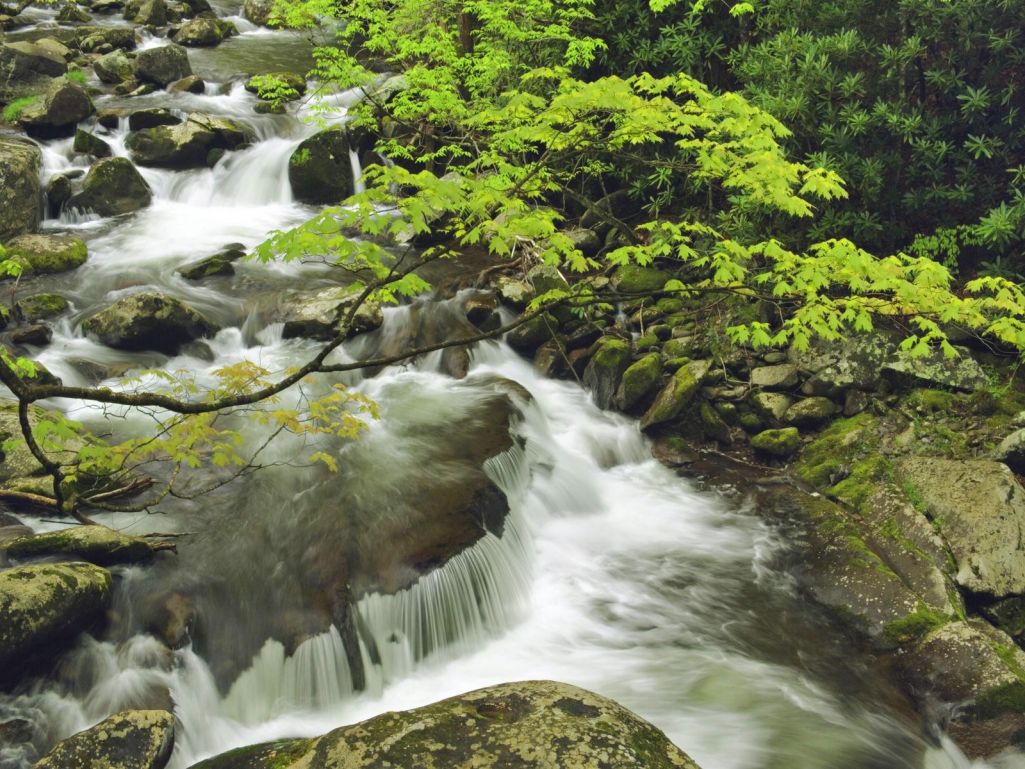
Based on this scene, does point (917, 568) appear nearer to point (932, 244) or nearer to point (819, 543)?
point (819, 543)

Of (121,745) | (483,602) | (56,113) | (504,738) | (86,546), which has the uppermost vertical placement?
(504,738)

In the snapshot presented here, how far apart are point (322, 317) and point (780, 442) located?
20.8ft

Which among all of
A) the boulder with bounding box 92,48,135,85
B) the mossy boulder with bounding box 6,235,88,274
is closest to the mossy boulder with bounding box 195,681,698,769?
the mossy boulder with bounding box 6,235,88,274

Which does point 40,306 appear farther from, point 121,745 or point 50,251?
point 121,745

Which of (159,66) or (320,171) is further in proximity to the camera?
(159,66)

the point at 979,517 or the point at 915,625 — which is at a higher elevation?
the point at 979,517

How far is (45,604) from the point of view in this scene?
4207 mm

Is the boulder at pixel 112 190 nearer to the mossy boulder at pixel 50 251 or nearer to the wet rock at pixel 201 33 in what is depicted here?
the mossy boulder at pixel 50 251

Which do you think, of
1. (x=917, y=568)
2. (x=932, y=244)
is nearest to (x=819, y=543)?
(x=917, y=568)

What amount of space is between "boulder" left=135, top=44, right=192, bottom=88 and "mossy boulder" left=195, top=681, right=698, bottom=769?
17784mm

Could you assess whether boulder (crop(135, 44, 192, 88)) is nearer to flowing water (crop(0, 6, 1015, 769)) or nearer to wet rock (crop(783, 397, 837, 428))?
flowing water (crop(0, 6, 1015, 769))

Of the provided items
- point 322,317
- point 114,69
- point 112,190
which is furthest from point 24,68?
point 322,317

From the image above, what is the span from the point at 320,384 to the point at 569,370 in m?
3.54

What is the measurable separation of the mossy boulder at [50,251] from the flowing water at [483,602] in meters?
1.20
